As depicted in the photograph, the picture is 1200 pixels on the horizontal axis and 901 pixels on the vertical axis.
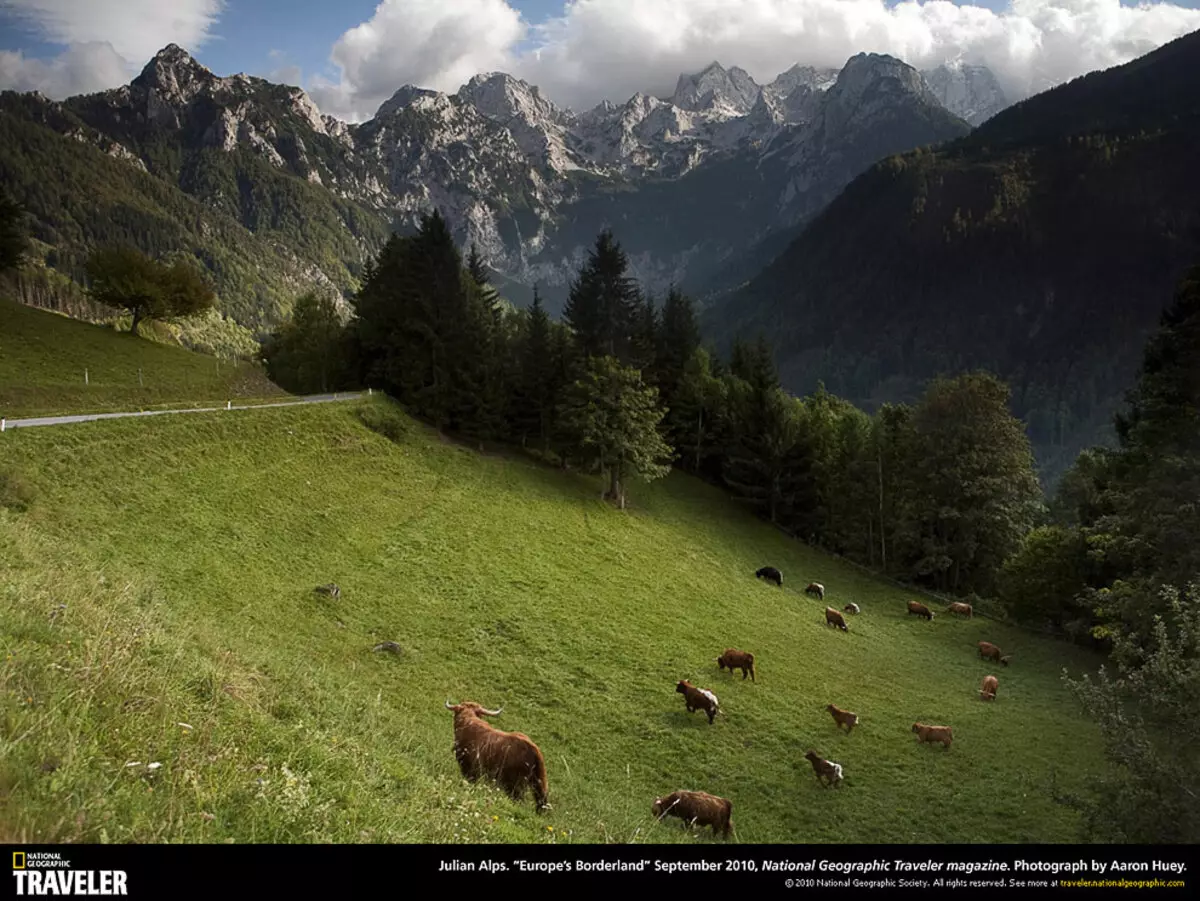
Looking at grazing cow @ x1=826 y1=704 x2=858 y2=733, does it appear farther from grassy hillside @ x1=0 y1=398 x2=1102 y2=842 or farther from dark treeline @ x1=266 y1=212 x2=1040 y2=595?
dark treeline @ x1=266 y1=212 x2=1040 y2=595

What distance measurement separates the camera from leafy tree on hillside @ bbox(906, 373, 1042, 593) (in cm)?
4634

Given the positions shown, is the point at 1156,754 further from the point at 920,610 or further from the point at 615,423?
the point at 615,423

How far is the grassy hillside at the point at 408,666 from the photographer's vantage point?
6.59 metres

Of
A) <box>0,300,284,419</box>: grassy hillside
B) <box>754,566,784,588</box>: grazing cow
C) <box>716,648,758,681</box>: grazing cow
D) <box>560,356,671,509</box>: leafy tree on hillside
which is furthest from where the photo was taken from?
<box>560,356,671,509</box>: leafy tree on hillside

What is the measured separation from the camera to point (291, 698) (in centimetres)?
1120

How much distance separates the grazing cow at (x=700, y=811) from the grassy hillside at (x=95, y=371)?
34.2m

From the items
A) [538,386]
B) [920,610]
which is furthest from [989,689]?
[538,386]

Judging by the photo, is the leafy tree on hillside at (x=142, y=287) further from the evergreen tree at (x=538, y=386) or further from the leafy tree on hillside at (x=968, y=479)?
the leafy tree on hillside at (x=968, y=479)

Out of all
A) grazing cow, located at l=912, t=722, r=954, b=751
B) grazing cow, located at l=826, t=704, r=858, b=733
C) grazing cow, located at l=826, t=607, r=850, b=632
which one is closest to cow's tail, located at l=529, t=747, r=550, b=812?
grazing cow, located at l=826, t=704, r=858, b=733

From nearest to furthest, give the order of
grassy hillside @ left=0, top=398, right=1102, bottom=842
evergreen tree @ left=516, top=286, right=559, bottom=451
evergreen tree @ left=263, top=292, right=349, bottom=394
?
grassy hillside @ left=0, top=398, right=1102, bottom=842, evergreen tree @ left=516, top=286, right=559, bottom=451, evergreen tree @ left=263, top=292, right=349, bottom=394

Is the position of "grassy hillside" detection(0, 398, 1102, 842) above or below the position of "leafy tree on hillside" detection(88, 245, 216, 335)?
below

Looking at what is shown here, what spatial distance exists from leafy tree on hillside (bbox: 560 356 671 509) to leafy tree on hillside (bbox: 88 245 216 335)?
1756 inches
